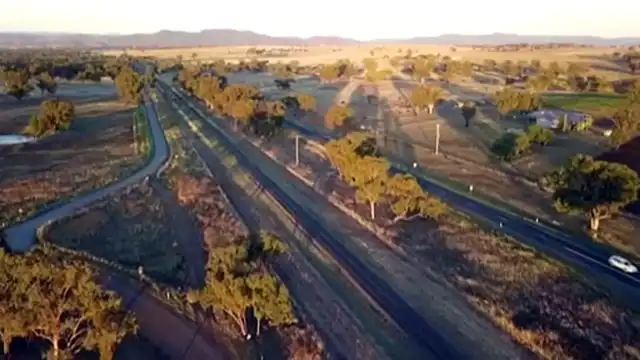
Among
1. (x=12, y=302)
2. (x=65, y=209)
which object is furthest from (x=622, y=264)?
(x=65, y=209)

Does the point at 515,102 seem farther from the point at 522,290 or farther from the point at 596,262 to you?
the point at 522,290

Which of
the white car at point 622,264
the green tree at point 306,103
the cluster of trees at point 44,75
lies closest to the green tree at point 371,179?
the white car at point 622,264

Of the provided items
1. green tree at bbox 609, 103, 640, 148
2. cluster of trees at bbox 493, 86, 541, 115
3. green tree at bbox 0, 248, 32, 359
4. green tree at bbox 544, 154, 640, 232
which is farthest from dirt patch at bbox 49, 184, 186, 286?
cluster of trees at bbox 493, 86, 541, 115

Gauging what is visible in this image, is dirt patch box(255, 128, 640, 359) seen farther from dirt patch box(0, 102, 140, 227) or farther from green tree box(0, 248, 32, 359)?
dirt patch box(0, 102, 140, 227)

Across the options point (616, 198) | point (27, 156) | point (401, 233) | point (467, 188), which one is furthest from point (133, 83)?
point (616, 198)

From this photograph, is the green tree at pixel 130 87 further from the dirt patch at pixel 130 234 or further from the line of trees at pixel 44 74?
the dirt patch at pixel 130 234

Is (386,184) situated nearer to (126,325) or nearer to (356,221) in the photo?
(356,221)
